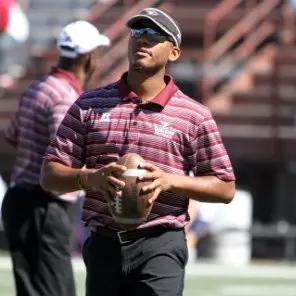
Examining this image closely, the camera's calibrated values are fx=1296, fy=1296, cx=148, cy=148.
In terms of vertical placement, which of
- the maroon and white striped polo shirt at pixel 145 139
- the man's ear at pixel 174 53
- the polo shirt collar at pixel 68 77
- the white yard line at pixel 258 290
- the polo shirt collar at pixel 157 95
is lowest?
the white yard line at pixel 258 290

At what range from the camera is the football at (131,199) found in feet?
16.0

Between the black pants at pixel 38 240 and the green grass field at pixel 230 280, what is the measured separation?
3.29 m

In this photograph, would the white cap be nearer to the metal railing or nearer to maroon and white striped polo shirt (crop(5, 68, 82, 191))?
maroon and white striped polo shirt (crop(5, 68, 82, 191))

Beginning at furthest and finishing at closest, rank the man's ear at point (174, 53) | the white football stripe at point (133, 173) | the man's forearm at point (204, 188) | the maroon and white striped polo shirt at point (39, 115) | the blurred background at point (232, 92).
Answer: the blurred background at point (232, 92) → the maroon and white striped polo shirt at point (39, 115) → the man's ear at point (174, 53) → the man's forearm at point (204, 188) → the white football stripe at point (133, 173)

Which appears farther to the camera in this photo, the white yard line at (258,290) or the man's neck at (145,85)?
the white yard line at (258,290)

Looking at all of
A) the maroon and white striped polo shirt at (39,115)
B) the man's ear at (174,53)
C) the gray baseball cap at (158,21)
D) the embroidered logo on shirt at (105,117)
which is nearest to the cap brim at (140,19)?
the gray baseball cap at (158,21)

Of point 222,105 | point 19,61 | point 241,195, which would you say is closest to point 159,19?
point 241,195

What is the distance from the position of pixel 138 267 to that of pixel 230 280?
743cm

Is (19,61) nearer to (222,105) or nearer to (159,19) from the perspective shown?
(222,105)

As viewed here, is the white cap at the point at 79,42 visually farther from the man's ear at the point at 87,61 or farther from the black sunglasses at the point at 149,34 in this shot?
the black sunglasses at the point at 149,34

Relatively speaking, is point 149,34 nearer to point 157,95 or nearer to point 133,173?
point 157,95

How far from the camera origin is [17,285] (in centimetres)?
718

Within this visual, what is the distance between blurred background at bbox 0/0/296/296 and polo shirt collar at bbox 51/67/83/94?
5426 mm

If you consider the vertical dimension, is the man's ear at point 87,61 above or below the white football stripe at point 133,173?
above
